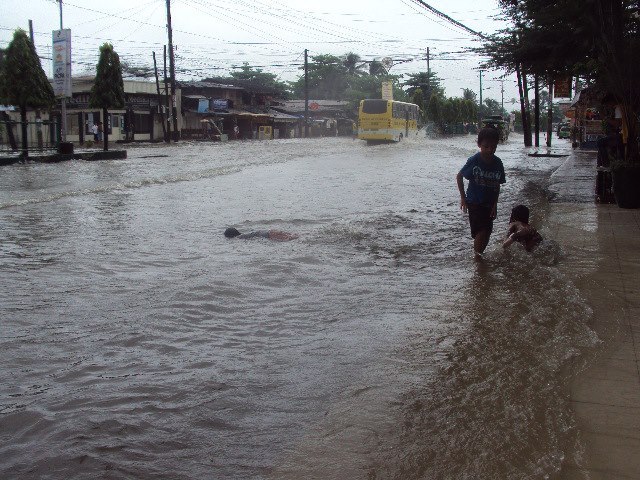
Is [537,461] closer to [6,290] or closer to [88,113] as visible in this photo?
[6,290]

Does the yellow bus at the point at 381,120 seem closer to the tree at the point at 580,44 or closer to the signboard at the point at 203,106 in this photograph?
the signboard at the point at 203,106

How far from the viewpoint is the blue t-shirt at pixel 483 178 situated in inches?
291

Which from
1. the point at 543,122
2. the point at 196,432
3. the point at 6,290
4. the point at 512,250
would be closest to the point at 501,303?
the point at 512,250

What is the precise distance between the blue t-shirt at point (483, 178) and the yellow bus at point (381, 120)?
36.6 m

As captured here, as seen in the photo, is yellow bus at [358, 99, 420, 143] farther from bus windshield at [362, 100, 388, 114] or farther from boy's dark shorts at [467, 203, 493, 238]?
boy's dark shorts at [467, 203, 493, 238]

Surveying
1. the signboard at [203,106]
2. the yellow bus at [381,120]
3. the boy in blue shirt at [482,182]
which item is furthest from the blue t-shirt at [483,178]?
the signboard at [203,106]

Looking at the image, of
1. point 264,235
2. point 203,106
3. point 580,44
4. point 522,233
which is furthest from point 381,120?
point 522,233

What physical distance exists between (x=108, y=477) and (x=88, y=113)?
165 feet

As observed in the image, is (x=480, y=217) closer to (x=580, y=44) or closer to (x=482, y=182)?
(x=482, y=182)

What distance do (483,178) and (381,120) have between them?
3761cm

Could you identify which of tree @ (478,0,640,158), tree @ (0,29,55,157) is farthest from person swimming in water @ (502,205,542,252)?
tree @ (0,29,55,157)

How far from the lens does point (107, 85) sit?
32.8 m

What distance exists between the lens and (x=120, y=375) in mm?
4355

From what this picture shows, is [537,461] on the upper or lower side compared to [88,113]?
lower
